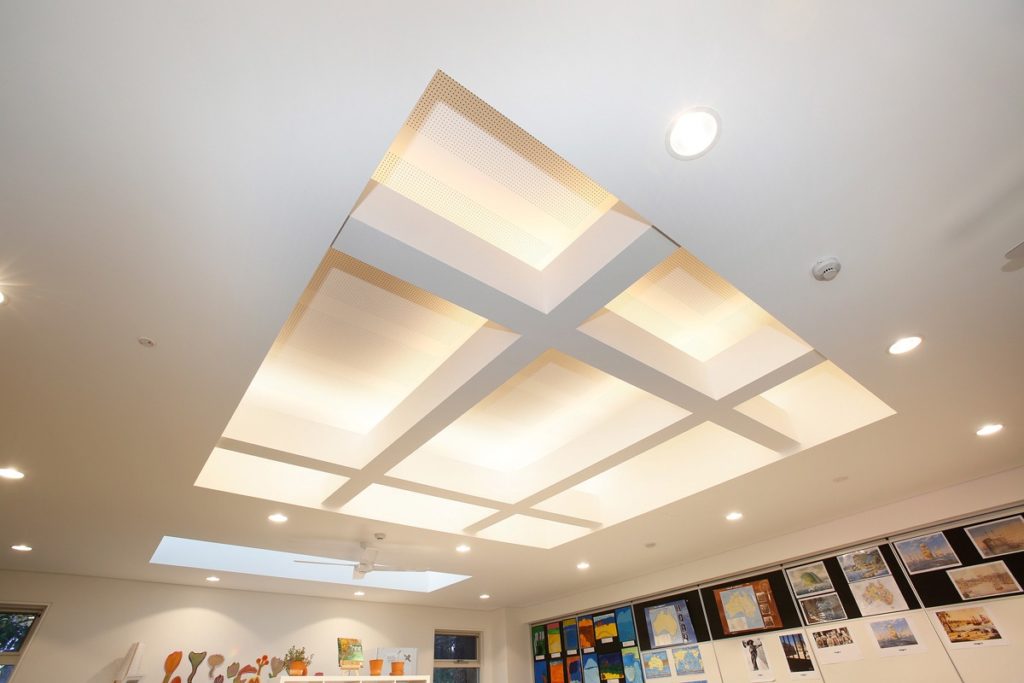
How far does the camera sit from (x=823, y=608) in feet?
14.0

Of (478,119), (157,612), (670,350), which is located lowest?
(157,612)

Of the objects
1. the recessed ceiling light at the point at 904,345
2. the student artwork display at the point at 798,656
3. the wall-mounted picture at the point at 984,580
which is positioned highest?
the recessed ceiling light at the point at 904,345

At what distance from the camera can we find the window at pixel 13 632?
4.20m

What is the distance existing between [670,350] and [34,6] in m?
2.46

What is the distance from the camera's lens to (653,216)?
62.6 inches

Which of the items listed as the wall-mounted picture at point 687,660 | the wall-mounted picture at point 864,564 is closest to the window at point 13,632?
the wall-mounted picture at point 687,660

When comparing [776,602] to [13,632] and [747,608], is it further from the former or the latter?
[13,632]

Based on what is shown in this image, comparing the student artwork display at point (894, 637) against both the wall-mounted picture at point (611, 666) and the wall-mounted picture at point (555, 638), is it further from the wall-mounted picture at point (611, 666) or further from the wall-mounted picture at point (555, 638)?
the wall-mounted picture at point (555, 638)

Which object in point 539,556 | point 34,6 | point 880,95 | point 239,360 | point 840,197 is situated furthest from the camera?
point 539,556

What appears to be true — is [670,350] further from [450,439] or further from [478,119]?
[450,439]

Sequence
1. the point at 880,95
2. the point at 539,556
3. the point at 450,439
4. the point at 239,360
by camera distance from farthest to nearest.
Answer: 1. the point at 539,556
2. the point at 450,439
3. the point at 239,360
4. the point at 880,95

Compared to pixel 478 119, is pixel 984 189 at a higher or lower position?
lower

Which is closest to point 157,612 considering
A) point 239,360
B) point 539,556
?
point 539,556

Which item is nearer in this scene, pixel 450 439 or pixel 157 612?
pixel 450 439
